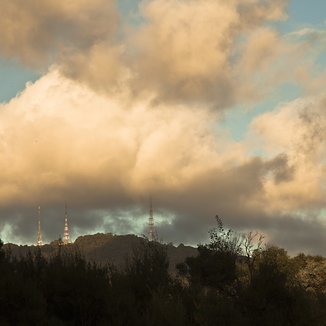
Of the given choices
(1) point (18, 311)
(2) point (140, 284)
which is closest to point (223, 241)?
(2) point (140, 284)

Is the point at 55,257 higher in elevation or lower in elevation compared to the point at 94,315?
higher

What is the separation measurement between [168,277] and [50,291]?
13.3 meters

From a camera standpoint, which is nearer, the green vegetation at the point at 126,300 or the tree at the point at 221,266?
the green vegetation at the point at 126,300

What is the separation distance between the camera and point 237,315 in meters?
27.6

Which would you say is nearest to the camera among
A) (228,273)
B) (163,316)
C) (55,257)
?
(163,316)

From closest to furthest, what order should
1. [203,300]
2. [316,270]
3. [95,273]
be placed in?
[203,300] < [95,273] < [316,270]

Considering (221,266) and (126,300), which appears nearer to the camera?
(126,300)

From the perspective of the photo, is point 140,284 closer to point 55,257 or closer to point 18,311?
point 55,257

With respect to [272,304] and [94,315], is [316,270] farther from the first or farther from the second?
[94,315]

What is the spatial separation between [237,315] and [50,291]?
13224mm

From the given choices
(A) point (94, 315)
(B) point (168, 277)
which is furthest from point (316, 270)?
(A) point (94, 315)

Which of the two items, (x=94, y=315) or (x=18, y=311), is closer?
(x=18, y=311)

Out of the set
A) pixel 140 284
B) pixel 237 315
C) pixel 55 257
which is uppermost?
pixel 55 257

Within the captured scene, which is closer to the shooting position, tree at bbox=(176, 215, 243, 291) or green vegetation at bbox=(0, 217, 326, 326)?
green vegetation at bbox=(0, 217, 326, 326)
